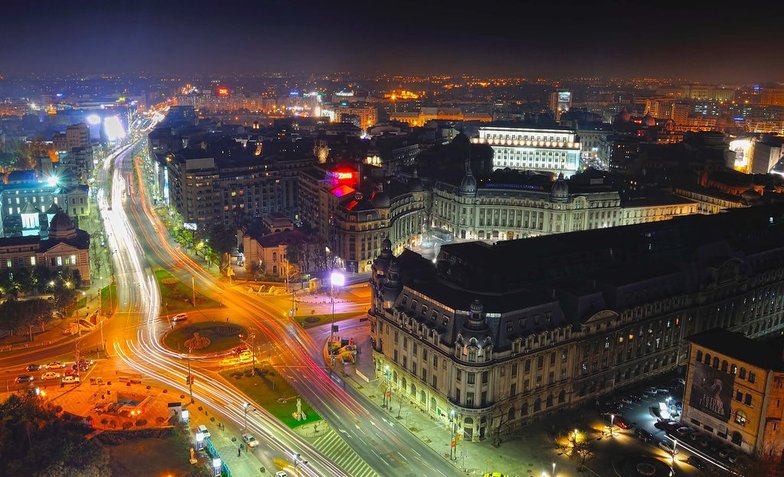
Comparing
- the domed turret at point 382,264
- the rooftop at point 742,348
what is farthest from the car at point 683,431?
the domed turret at point 382,264

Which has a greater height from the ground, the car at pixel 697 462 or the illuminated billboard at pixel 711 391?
the illuminated billboard at pixel 711 391

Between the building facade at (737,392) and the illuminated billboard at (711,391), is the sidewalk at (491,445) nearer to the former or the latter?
the illuminated billboard at (711,391)

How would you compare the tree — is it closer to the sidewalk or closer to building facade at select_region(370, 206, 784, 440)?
the sidewalk

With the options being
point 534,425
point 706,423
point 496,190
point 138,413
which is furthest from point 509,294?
point 496,190

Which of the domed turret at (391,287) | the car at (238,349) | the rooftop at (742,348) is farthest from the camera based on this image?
the car at (238,349)

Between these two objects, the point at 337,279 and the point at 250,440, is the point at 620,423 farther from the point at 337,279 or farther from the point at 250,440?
the point at 337,279

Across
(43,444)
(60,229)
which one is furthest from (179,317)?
(43,444)

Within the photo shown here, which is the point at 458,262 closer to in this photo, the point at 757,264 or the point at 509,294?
the point at 509,294

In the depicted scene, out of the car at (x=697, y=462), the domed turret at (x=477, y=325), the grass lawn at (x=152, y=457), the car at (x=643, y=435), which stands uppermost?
the domed turret at (x=477, y=325)
